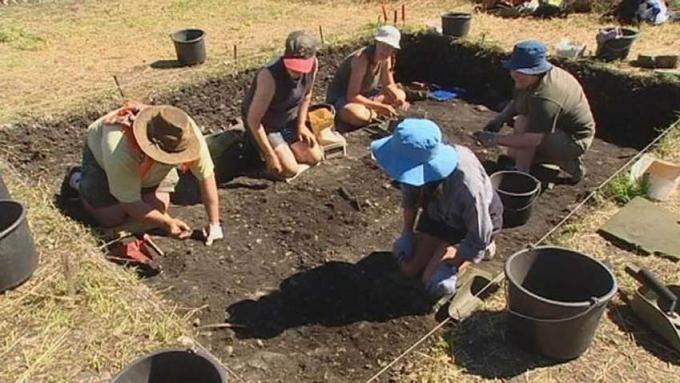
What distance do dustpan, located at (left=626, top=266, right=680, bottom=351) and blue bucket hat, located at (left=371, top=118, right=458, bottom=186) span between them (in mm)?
1238

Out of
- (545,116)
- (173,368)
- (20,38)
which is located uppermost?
(545,116)

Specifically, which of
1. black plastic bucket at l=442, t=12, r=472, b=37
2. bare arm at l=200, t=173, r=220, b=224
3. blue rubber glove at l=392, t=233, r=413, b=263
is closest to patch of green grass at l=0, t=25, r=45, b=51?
bare arm at l=200, t=173, r=220, b=224

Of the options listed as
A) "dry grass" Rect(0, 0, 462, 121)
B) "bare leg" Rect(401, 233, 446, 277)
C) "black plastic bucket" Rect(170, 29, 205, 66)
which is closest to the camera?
"bare leg" Rect(401, 233, 446, 277)

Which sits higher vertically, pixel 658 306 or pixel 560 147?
pixel 658 306

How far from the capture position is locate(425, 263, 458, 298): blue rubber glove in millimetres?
4086

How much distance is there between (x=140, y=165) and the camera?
4375 mm

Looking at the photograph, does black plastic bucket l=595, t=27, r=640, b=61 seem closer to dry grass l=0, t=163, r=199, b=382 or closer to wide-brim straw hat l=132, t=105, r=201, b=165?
wide-brim straw hat l=132, t=105, r=201, b=165

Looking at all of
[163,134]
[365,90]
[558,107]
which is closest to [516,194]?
[558,107]

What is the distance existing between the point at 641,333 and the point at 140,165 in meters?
3.31

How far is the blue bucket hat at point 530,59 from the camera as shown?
5000 mm

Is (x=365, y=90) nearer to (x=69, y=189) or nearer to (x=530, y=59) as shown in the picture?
(x=530, y=59)

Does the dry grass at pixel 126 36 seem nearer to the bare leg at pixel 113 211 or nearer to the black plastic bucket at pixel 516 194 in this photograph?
the bare leg at pixel 113 211

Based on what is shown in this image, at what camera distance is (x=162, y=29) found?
926 cm

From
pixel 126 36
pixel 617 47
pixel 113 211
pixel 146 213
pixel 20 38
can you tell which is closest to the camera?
pixel 146 213
